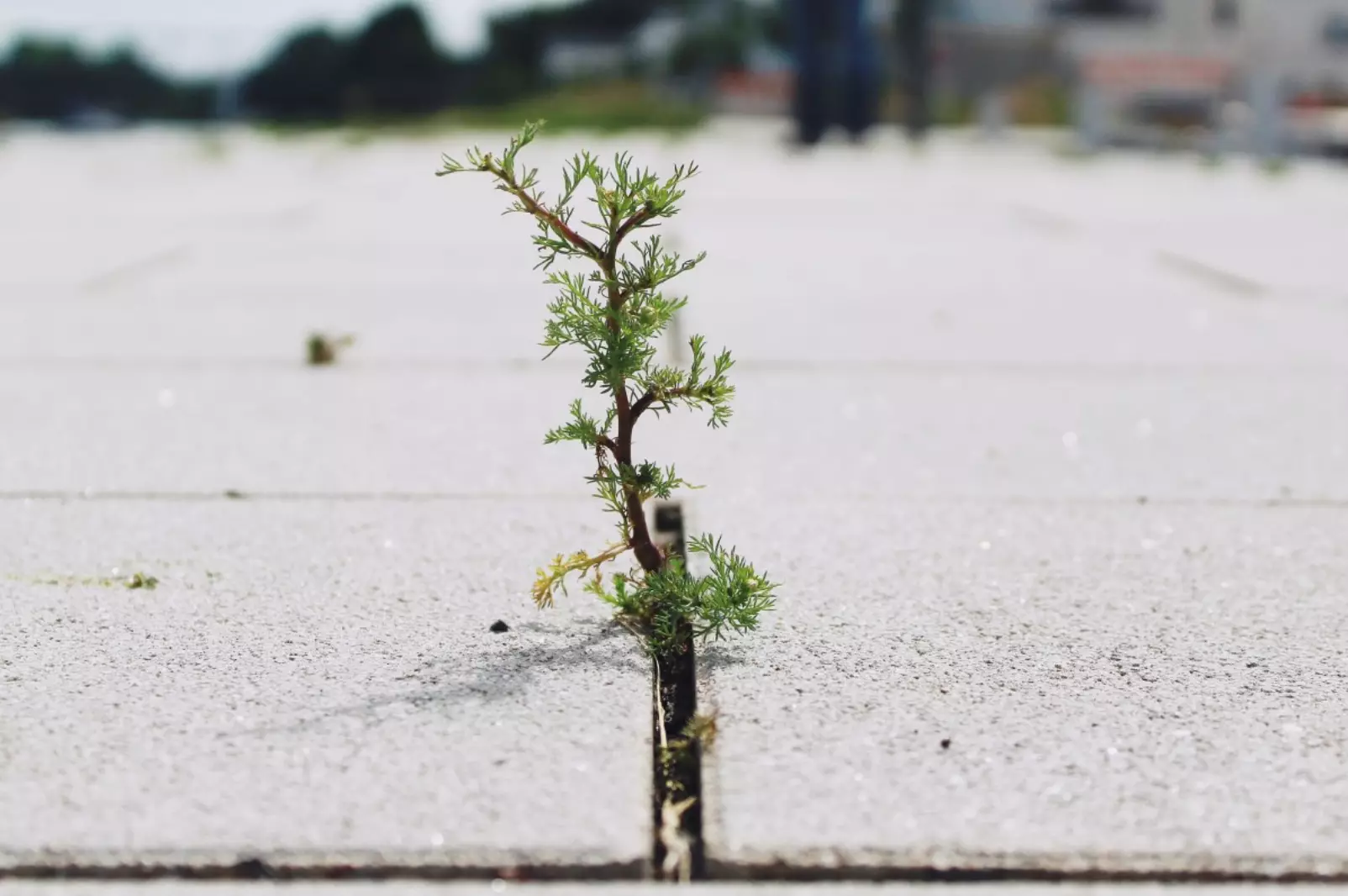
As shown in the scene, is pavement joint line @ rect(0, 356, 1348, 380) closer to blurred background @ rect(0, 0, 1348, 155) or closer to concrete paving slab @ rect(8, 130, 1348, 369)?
concrete paving slab @ rect(8, 130, 1348, 369)

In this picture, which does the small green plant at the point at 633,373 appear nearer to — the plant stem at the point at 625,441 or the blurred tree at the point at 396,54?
the plant stem at the point at 625,441

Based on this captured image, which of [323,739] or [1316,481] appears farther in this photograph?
[1316,481]

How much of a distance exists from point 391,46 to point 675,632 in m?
65.2

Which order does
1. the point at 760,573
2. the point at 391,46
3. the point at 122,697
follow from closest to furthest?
the point at 122,697
the point at 760,573
the point at 391,46

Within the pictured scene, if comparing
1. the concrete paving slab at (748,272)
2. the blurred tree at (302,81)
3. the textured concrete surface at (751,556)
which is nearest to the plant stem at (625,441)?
the textured concrete surface at (751,556)

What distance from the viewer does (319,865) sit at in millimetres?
1274

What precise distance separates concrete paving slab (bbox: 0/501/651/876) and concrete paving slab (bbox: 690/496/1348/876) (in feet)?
0.49

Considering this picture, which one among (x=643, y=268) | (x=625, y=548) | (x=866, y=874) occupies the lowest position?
(x=866, y=874)

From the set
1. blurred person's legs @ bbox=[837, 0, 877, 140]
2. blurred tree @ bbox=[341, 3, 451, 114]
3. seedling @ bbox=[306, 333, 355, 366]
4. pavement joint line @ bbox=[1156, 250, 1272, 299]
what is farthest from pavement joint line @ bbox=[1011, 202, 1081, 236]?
blurred tree @ bbox=[341, 3, 451, 114]

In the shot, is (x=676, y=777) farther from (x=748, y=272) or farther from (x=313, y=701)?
(x=748, y=272)

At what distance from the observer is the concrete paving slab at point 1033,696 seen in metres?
1.33

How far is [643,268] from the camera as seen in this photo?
179 centimetres

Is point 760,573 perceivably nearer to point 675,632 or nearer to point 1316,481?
point 675,632

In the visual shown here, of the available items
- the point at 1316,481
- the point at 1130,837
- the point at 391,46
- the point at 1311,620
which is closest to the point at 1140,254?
the point at 1316,481
